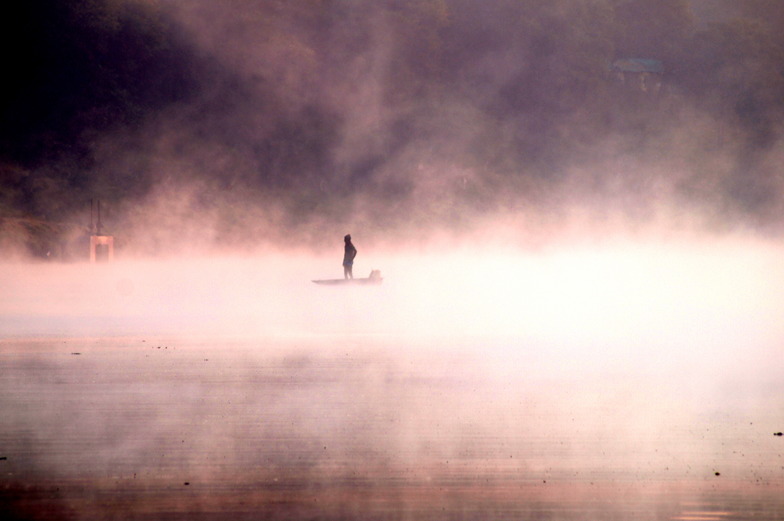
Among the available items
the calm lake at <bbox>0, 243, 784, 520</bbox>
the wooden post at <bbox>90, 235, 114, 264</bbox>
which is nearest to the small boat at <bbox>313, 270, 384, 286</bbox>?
the calm lake at <bbox>0, 243, 784, 520</bbox>

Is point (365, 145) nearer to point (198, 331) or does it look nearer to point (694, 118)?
point (694, 118)

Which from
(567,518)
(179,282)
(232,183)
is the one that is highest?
(232,183)

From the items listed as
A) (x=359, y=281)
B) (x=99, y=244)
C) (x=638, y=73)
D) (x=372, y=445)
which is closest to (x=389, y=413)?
(x=372, y=445)

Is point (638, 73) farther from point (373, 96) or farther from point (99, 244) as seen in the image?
point (99, 244)

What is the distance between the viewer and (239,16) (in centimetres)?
6344

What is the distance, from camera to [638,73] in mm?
66188

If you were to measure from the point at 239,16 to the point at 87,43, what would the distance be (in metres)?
9.45

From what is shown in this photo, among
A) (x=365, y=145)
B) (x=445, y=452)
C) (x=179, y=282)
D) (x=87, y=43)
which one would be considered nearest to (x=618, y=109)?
(x=365, y=145)

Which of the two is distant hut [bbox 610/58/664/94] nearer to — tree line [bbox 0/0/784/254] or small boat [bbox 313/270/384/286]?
tree line [bbox 0/0/784/254]

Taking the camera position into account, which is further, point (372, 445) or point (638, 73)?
point (638, 73)

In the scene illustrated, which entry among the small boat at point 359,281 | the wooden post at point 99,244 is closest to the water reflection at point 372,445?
the small boat at point 359,281

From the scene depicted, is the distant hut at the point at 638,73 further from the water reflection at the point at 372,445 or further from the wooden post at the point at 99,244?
the water reflection at the point at 372,445

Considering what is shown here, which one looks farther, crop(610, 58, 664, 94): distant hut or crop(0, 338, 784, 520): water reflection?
crop(610, 58, 664, 94): distant hut

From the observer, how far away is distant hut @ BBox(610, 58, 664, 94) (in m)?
65.7
